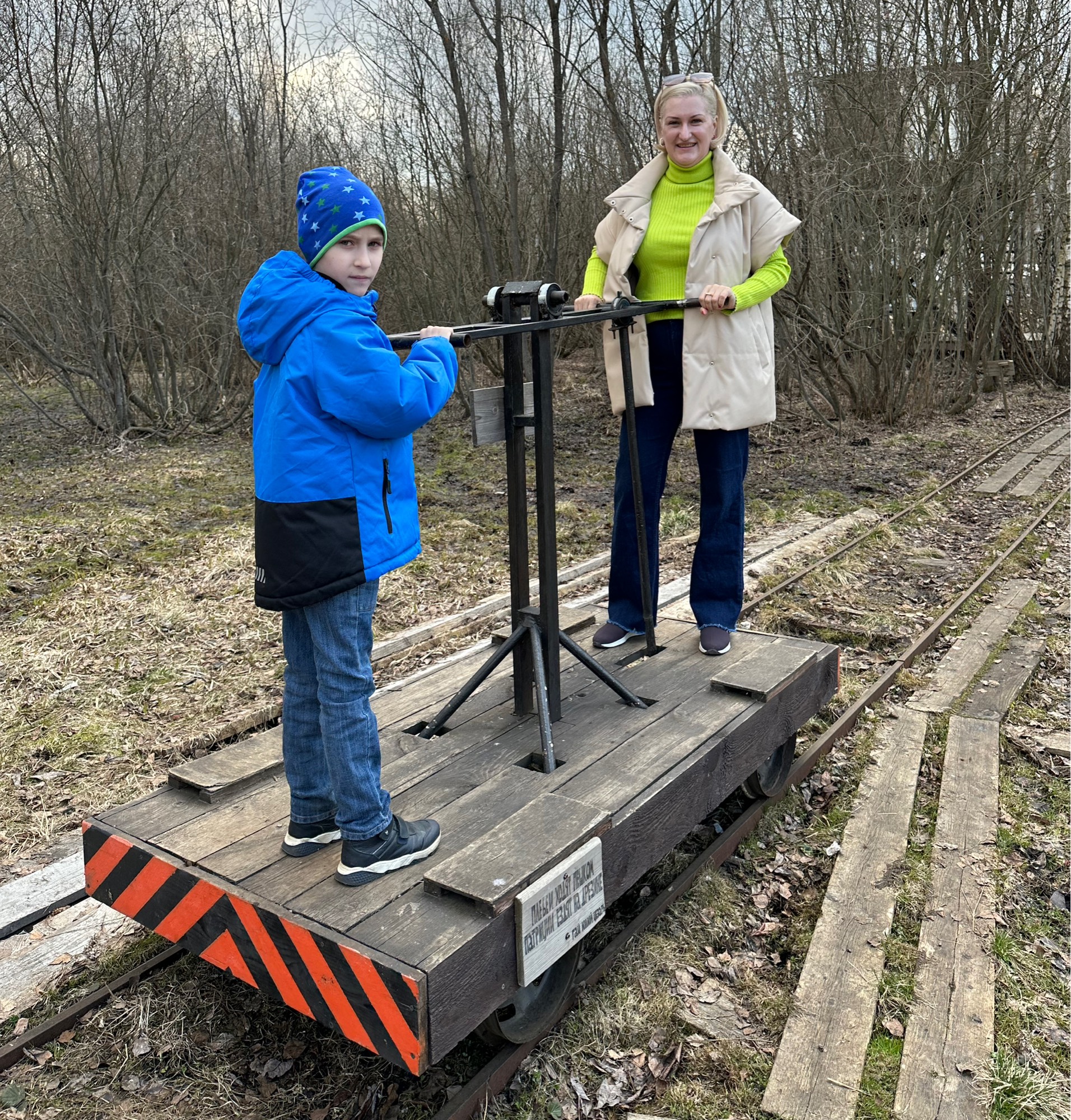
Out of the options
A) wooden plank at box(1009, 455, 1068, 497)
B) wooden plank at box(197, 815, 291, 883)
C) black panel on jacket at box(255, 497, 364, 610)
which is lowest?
wooden plank at box(1009, 455, 1068, 497)

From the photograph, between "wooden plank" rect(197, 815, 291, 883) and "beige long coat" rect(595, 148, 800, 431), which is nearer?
"wooden plank" rect(197, 815, 291, 883)

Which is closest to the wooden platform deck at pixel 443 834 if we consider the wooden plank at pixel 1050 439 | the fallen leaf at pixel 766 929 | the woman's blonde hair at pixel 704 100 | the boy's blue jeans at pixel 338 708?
the boy's blue jeans at pixel 338 708

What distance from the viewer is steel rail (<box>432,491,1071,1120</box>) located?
2500mm

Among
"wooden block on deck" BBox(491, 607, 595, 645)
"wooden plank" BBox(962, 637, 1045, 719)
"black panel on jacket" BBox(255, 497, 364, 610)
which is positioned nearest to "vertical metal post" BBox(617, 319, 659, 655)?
"wooden block on deck" BBox(491, 607, 595, 645)

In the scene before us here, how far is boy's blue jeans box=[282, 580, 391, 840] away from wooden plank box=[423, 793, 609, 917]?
0.84 feet

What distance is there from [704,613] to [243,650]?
287 cm

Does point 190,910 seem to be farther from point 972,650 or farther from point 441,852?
point 972,650

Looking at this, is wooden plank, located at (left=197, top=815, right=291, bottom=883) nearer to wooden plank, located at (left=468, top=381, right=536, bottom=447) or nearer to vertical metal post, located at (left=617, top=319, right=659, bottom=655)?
wooden plank, located at (left=468, top=381, right=536, bottom=447)

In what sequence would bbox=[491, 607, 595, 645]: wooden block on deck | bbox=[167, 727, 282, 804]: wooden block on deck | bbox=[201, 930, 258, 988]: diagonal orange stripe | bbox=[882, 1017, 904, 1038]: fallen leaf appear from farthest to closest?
bbox=[491, 607, 595, 645]: wooden block on deck
bbox=[167, 727, 282, 804]: wooden block on deck
bbox=[882, 1017, 904, 1038]: fallen leaf
bbox=[201, 930, 258, 988]: diagonal orange stripe

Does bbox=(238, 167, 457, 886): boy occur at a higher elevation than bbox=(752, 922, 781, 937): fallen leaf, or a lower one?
higher

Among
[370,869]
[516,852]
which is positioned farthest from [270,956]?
[516,852]

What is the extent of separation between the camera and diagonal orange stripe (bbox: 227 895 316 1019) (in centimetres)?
235

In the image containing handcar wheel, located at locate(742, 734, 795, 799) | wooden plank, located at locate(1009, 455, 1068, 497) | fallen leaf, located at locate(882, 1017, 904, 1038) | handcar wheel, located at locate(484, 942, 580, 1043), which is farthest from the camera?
wooden plank, located at locate(1009, 455, 1068, 497)

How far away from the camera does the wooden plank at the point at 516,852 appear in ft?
7.55
